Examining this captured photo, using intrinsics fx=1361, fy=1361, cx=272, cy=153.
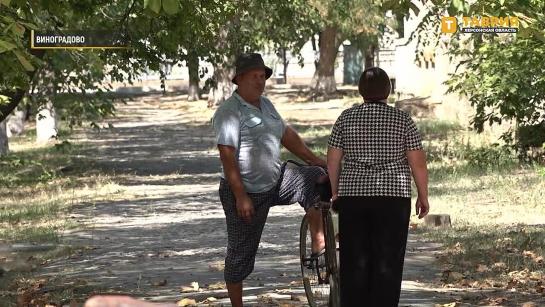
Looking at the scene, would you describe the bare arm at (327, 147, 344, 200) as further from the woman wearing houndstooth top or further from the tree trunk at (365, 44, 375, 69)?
the tree trunk at (365, 44, 375, 69)

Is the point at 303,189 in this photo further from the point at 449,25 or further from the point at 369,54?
the point at 369,54

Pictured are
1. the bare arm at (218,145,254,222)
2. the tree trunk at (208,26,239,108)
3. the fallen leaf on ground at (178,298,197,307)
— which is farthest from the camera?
the tree trunk at (208,26,239,108)

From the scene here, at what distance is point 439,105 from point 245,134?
1361 inches

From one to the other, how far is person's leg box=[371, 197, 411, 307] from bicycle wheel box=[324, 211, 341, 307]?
516 mm

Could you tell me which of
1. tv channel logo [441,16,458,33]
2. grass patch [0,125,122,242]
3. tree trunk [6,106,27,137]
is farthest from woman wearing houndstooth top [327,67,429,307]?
tree trunk [6,106,27,137]

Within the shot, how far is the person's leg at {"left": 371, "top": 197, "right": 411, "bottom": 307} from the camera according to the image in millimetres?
7594

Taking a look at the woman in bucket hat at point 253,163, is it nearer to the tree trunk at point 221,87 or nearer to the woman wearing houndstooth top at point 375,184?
the woman wearing houndstooth top at point 375,184

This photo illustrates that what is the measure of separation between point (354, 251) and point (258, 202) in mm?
878

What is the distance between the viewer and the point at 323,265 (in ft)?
28.2

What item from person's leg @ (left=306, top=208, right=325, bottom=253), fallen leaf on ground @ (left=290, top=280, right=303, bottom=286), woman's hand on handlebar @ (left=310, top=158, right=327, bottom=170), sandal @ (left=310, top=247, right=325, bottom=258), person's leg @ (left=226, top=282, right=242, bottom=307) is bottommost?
fallen leaf on ground @ (left=290, top=280, right=303, bottom=286)

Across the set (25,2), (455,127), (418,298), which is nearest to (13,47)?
(25,2)

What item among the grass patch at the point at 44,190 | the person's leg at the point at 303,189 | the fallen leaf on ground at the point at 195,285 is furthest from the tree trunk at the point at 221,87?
the person's leg at the point at 303,189

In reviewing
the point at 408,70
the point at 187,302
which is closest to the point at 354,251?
the point at 187,302

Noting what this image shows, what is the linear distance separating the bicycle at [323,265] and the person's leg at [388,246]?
1.58 feet
